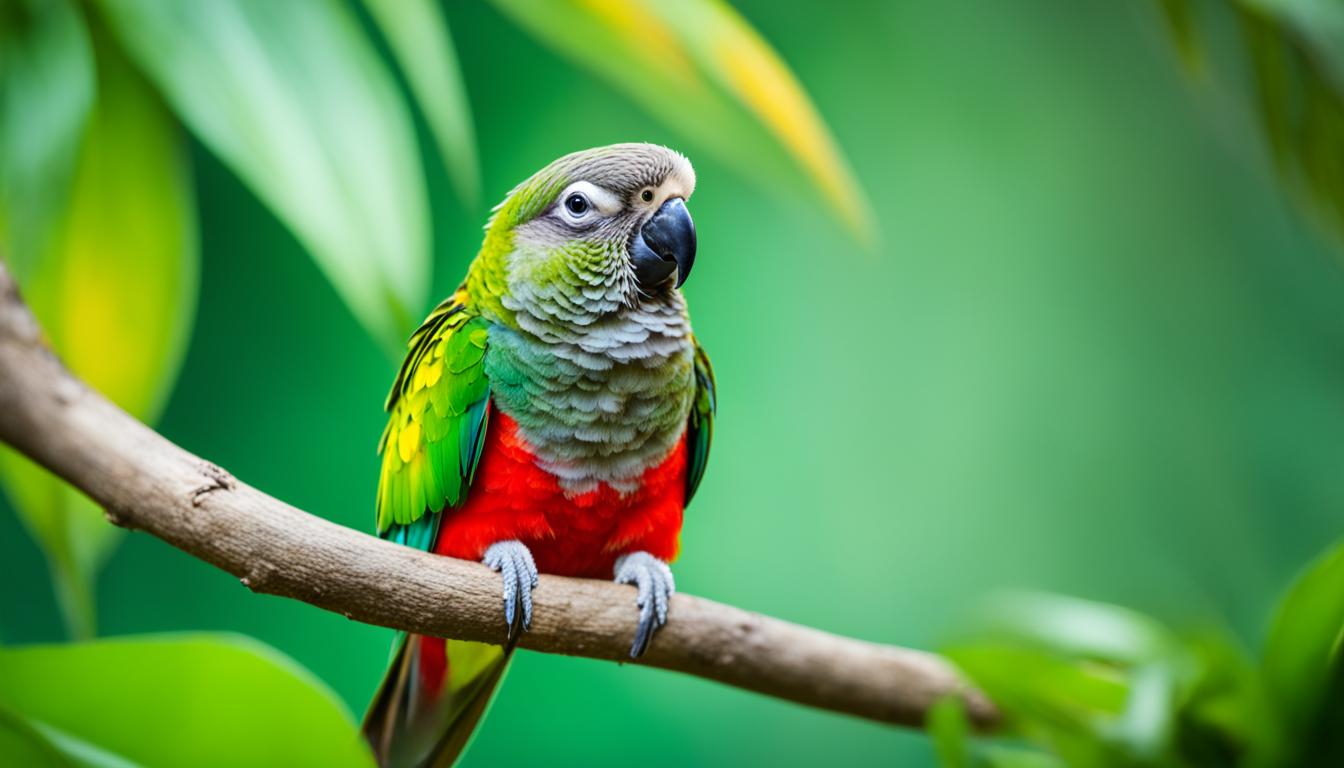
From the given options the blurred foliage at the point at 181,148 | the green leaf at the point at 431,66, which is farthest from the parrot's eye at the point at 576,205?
the green leaf at the point at 431,66

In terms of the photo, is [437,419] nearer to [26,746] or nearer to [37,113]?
[26,746]

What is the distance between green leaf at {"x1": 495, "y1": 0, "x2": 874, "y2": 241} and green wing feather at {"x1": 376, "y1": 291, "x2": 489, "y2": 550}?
0.32 metres

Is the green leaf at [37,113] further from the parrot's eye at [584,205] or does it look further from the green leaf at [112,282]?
the parrot's eye at [584,205]

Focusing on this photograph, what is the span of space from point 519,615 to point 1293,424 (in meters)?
2.78

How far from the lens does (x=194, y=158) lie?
1.74m

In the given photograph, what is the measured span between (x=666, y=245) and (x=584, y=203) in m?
0.09

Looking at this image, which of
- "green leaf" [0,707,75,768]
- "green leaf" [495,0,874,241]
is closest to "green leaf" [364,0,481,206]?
"green leaf" [495,0,874,241]

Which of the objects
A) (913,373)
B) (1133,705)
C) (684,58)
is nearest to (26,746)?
(684,58)

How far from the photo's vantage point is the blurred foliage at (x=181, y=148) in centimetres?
109

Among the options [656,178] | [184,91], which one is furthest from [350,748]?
[184,91]

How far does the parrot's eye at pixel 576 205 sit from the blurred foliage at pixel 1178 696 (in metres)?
1.02

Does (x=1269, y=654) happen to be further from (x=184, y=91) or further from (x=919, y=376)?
(x=184, y=91)

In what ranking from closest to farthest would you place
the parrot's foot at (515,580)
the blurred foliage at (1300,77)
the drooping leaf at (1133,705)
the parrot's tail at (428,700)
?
the parrot's foot at (515,580) → the parrot's tail at (428,700) → the drooping leaf at (1133,705) → the blurred foliage at (1300,77)

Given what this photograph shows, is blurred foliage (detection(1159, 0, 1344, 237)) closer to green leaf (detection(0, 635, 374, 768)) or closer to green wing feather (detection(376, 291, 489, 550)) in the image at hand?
green wing feather (detection(376, 291, 489, 550))
